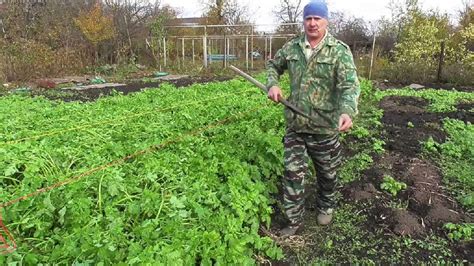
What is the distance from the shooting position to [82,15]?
19922 millimetres

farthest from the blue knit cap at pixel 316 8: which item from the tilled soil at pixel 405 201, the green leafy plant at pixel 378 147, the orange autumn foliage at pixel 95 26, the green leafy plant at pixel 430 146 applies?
the orange autumn foliage at pixel 95 26

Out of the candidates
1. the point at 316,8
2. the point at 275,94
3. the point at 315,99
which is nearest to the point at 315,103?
the point at 315,99

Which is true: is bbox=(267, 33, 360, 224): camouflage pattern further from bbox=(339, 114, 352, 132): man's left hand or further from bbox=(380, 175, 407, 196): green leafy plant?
bbox=(380, 175, 407, 196): green leafy plant

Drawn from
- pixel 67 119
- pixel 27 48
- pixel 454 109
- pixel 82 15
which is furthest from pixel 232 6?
pixel 67 119

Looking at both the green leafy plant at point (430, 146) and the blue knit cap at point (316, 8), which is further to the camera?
the green leafy plant at point (430, 146)

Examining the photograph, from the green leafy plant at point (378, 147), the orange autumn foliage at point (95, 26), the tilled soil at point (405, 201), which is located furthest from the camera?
the orange autumn foliage at point (95, 26)

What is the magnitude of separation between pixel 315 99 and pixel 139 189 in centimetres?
162

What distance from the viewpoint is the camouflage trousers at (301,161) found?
11.3ft

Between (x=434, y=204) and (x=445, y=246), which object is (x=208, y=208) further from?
(x=434, y=204)

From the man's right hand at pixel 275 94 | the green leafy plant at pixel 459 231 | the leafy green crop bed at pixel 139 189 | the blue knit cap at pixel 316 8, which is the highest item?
the blue knit cap at pixel 316 8

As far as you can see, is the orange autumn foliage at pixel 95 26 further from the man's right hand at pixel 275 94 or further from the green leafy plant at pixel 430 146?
the man's right hand at pixel 275 94

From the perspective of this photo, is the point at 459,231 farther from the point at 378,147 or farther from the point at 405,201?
the point at 378,147

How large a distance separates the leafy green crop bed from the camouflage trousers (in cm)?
26

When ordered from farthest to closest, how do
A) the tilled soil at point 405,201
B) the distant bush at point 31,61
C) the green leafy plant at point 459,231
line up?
1. the distant bush at point 31,61
2. the tilled soil at point 405,201
3. the green leafy plant at point 459,231
